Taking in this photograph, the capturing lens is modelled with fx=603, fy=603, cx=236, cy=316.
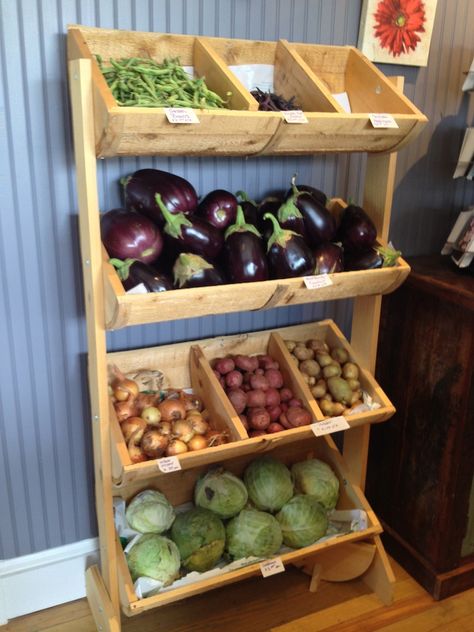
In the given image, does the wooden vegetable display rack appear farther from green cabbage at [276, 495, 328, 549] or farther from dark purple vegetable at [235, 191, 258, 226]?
dark purple vegetable at [235, 191, 258, 226]

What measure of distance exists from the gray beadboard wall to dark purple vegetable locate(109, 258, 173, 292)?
13.0 inches

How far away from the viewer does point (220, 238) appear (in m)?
1.49

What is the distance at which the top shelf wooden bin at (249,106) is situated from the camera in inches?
48.3

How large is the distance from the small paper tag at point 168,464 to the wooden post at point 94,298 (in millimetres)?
164

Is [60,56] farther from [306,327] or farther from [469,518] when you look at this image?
[469,518]

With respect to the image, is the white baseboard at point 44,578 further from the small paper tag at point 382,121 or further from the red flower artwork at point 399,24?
the red flower artwork at point 399,24

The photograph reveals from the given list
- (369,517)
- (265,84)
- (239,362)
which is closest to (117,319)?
(239,362)

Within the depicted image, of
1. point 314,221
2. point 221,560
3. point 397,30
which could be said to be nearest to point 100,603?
point 221,560

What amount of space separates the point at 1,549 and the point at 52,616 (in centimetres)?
28

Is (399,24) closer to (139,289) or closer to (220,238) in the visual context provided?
(220,238)

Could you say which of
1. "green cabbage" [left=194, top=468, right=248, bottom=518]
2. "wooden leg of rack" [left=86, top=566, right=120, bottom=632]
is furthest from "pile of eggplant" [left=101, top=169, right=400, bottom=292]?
"wooden leg of rack" [left=86, top=566, right=120, bottom=632]

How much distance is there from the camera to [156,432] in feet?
5.04

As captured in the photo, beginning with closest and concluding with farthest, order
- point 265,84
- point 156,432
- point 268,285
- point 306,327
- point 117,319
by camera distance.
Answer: point 117,319, point 268,285, point 156,432, point 265,84, point 306,327

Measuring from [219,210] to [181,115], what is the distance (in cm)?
40
